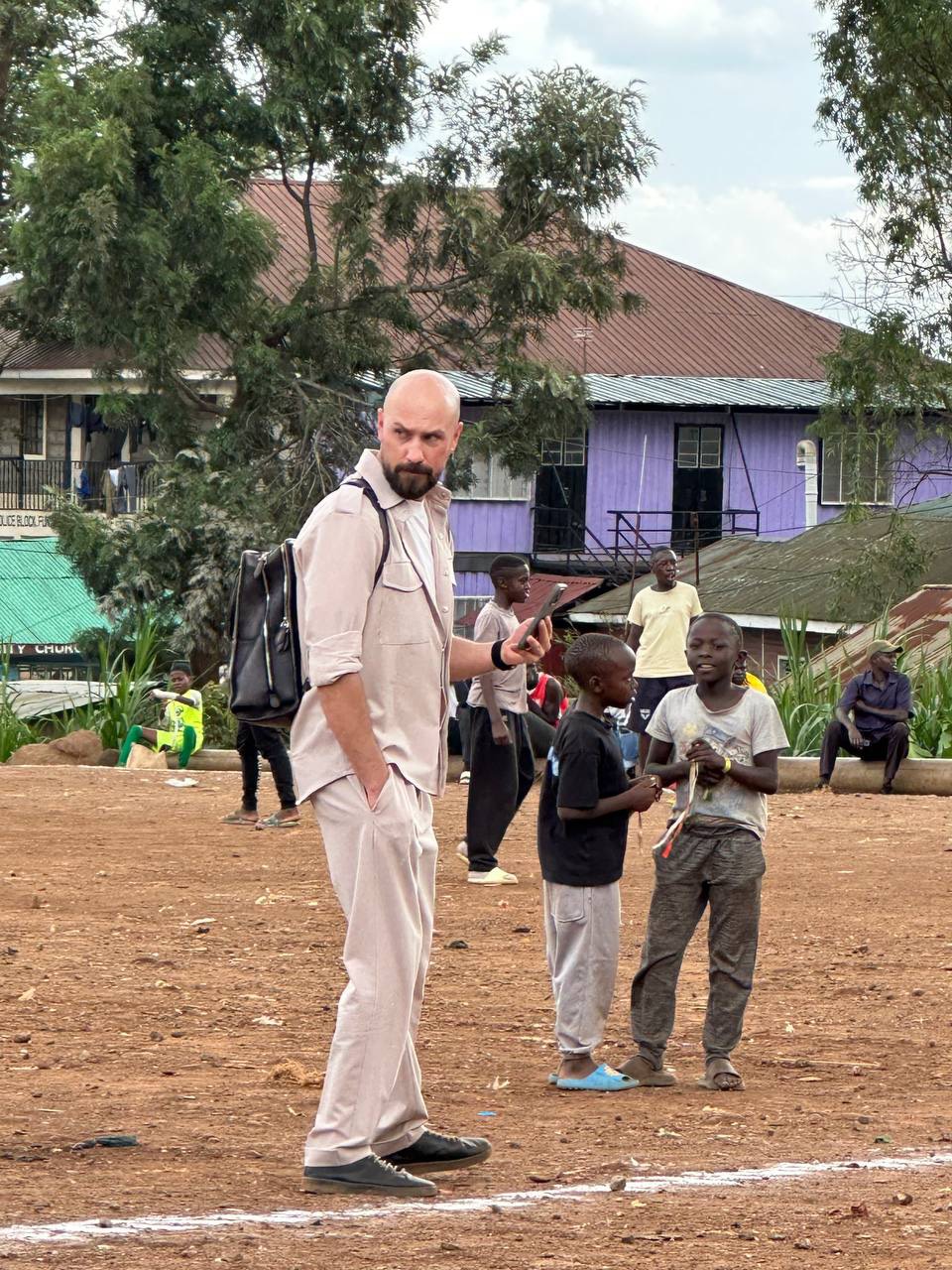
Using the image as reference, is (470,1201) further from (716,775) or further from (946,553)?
(946,553)

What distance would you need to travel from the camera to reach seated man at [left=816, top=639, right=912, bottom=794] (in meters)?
16.3

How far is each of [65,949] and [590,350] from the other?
3080 cm

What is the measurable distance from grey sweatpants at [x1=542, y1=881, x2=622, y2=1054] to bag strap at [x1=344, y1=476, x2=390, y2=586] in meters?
1.76

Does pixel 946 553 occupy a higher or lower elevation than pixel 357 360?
lower

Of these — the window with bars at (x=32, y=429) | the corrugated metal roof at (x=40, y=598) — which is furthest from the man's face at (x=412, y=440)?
the window with bars at (x=32, y=429)

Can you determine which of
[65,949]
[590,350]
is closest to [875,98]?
[590,350]

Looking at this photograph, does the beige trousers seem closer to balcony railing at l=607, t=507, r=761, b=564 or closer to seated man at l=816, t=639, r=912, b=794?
seated man at l=816, t=639, r=912, b=794

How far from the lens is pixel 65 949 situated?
29.5 ft

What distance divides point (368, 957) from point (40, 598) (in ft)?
84.9

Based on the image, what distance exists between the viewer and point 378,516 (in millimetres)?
4945

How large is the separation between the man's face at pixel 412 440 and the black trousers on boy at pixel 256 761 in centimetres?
806

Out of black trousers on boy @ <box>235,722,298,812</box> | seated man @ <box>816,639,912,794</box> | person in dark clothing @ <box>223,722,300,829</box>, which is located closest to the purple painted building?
seated man @ <box>816,639,912,794</box>

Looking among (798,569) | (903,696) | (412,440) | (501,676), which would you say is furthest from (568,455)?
(412,440)

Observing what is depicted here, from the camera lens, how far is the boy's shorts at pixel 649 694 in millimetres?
14648
